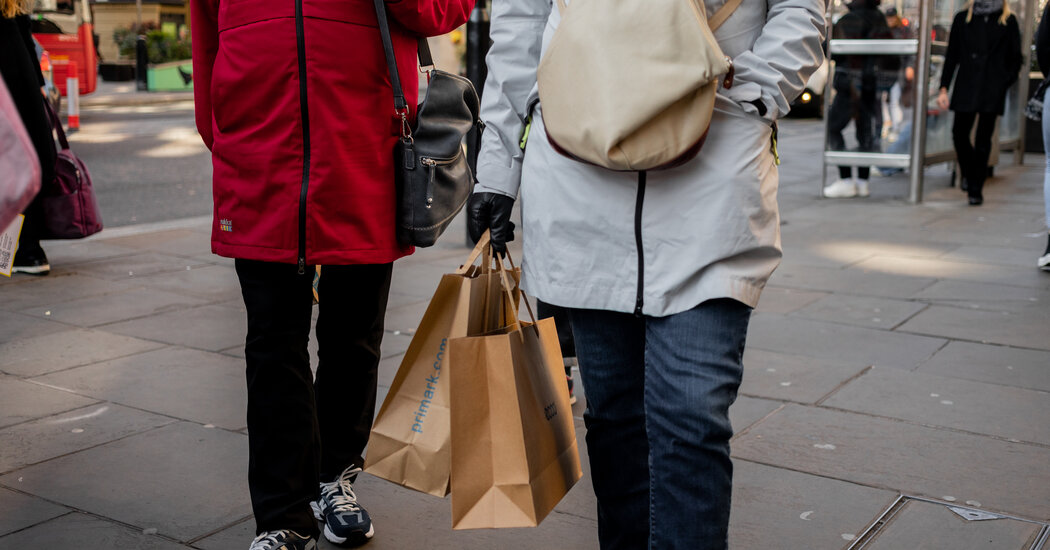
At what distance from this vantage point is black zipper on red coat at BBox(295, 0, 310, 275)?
2.56 m

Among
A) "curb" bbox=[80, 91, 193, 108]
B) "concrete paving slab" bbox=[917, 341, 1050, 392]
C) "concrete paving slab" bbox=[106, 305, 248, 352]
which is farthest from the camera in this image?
"curb" bbox=[80, 91, 193, 108]

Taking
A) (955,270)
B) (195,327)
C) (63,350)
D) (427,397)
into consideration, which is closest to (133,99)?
(195,327)

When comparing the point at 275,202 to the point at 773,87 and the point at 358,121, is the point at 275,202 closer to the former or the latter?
the point at 358,121

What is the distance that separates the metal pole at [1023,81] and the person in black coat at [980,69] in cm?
307

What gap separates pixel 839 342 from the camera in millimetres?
5156

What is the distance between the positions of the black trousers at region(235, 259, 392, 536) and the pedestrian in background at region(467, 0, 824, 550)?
25.0 inches

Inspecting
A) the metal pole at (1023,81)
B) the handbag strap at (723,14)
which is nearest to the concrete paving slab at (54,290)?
the handbag strap at (723,14)

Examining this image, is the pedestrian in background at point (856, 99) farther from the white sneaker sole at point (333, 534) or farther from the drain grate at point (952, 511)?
the white sneaker sole at point (333, 534)

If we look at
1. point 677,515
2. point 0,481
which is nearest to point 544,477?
point 677,515

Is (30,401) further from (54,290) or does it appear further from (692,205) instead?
(692,205)

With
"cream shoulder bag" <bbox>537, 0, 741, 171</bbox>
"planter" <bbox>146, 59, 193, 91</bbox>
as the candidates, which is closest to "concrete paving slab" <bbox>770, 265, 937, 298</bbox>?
"cream shoulder bag" <bbox>537, 0, 741, 171</bbox>

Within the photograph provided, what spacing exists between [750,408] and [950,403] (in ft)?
2.55

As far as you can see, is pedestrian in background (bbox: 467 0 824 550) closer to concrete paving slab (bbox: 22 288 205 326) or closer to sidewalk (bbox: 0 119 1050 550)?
sidewalk (bbox: 0 119 1050 550)

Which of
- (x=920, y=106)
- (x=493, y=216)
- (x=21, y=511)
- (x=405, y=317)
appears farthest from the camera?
(x=920, y=106)
